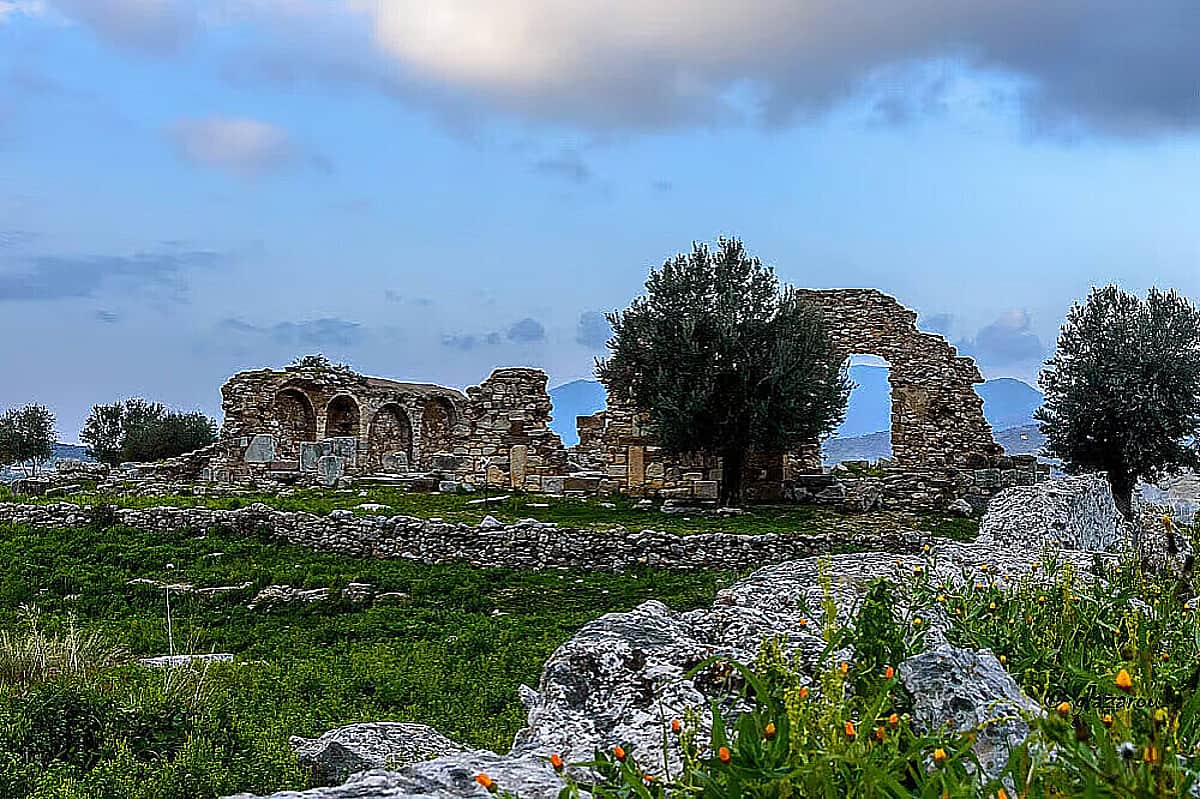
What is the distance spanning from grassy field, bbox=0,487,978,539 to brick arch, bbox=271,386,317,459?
13127 mm

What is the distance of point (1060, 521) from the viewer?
11414mm

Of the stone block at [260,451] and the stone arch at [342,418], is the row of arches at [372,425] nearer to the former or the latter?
the stone arch at [342,418]

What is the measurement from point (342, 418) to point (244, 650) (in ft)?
90.1

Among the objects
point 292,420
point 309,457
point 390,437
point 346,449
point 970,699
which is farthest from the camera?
point 390,437

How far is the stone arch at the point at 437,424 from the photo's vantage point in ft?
126

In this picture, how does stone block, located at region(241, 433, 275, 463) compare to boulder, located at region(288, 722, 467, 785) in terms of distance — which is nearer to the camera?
boulder, located at region(288, 722, 467, 785)

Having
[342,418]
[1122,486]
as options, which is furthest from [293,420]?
[1122,486]

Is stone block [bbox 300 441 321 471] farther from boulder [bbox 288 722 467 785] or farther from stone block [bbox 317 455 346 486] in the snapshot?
boulder [bbox 288 722 467 785]

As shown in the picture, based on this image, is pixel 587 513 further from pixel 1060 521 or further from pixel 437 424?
pixel 437 424

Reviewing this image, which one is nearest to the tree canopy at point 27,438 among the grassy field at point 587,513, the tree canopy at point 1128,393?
the grassy field at point 587,513

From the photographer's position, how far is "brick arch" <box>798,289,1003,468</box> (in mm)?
25484

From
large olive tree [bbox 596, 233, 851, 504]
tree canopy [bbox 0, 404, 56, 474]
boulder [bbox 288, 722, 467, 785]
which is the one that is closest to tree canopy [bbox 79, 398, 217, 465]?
tree canopy [bbox 0, 404, 56, 474]

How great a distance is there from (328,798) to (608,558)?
12193 millimetres

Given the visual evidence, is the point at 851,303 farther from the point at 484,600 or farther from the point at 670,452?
the point at 484,600
